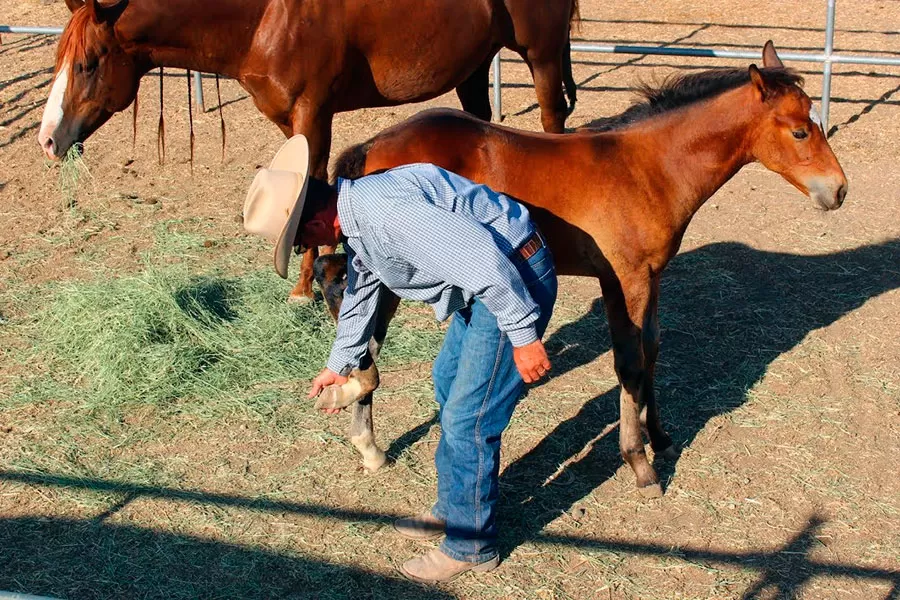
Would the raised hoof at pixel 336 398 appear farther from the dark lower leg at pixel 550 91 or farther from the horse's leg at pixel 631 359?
the dark lower leg at pixel 550 91

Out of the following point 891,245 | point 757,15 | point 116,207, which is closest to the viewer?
point 891,245

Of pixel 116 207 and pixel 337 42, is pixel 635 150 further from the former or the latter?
pixel 116 207

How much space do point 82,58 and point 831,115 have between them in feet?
20.9

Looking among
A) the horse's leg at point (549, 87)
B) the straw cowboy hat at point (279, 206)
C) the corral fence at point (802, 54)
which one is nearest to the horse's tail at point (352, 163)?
the straw cowboy hat at point (279, 206)

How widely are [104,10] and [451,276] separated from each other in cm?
336

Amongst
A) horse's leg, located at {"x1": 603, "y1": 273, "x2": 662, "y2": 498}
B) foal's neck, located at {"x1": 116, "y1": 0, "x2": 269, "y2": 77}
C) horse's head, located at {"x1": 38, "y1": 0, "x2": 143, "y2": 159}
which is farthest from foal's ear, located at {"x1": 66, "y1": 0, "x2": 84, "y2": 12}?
horse's leg, located at {"x1": 603, "y1": 273, "x2": 662, "y2": 498}

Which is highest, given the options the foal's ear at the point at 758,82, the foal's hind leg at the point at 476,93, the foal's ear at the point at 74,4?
the foal's ear at the point at 74,4

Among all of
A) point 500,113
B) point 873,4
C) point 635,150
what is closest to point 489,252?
point 635,150

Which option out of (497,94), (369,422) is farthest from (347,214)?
(497,94)

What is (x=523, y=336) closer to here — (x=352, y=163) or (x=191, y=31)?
(x=352, y=163)

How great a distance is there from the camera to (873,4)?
1223cm

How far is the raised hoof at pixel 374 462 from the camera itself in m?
4.20

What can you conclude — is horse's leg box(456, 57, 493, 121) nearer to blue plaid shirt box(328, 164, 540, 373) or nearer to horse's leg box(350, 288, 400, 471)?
horse's leg box(350, 288, 400, 471)

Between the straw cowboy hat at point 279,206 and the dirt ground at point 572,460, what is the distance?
1320mm
